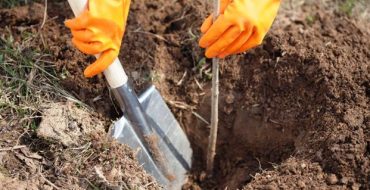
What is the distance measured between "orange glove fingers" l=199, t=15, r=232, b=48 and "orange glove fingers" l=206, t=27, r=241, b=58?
0.05 ft

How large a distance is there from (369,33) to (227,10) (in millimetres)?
974

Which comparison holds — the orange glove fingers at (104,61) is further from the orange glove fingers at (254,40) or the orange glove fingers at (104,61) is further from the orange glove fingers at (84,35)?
the orange glove fingers at (254,40)

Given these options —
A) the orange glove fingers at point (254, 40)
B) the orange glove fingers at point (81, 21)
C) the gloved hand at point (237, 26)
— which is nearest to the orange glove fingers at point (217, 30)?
the gloved hand at point (237, 26)

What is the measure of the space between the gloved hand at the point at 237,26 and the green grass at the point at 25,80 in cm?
68

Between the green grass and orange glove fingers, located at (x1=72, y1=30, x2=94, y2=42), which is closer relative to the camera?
orange glove fingers, located at (x1=72, y1=30, x2=94, y2=42)

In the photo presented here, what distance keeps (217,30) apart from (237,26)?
0.25ft

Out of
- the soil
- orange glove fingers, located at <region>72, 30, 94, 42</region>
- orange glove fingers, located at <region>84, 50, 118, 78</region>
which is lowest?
the soil

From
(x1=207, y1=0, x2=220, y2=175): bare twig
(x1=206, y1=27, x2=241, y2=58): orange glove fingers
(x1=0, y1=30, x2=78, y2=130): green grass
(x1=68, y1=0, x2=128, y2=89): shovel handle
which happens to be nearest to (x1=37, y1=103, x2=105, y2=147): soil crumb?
(x1=0, y1=30, x2=78, y2=130): green grass

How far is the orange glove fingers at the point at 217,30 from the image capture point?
5.93 feet

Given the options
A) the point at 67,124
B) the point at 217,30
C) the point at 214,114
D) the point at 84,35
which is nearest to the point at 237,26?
the point at 217,30

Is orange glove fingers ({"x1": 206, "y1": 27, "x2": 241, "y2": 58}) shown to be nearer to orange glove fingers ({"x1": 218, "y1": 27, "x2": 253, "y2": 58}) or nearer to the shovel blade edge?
orange glove fingers ({"x1": 218, "y1": 27, "x2": 253, "y2": 58})

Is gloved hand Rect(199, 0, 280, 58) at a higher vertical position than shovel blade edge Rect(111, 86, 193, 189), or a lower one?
higher

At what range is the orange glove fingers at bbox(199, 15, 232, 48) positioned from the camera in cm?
181

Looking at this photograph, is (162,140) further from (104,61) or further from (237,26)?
(237,26)
